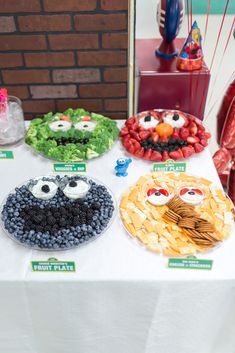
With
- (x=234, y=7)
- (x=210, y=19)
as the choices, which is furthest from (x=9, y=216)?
(x=234, y=7)

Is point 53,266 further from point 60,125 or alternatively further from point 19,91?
point 19,91

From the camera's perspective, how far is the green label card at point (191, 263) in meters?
1.03

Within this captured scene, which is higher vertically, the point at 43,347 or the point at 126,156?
the point at 126,156

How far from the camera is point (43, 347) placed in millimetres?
1228

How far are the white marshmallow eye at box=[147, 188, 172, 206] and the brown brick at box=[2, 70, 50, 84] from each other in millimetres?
763

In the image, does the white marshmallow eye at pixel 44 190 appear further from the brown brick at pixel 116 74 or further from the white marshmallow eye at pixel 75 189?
the brown brick at pixel 116 74

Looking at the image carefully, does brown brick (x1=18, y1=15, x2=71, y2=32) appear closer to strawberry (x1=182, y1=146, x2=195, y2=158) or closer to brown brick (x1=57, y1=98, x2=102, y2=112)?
brown brick (x1=57, y1=98, x2=102, y2=112)

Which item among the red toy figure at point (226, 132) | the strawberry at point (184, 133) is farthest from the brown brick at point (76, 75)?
Result: the red toy figure at point (226, 132)

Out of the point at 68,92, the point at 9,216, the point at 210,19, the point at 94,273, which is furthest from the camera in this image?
the point at 210,19

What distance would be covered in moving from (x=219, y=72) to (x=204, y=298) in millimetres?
2797

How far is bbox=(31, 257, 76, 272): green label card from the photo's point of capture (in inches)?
40.7

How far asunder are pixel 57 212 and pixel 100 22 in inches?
31.9

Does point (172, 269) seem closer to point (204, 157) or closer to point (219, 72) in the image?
point (204, 157)

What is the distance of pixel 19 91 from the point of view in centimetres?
172
